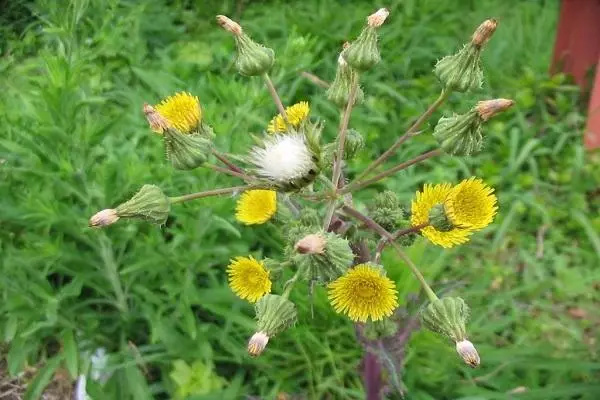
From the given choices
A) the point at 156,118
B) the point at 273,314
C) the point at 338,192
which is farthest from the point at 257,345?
the point at 156,118

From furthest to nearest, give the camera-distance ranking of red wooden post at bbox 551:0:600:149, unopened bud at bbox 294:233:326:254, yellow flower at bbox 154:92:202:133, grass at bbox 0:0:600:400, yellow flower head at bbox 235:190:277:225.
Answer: red wooden post at bbox 551:0:600:149 < grass at bbox 0:0:600:400 < yellow flower head at bbox 235:190:277:225 < yellow flower at bbox 154:92:202:133 < unopened bud at bbox 294:233:326:254

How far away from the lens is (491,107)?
4.04 ft

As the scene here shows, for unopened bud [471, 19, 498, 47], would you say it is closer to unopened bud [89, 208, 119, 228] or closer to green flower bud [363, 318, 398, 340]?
green flower bud [363, 318, 398, 340]

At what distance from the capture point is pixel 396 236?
136cm

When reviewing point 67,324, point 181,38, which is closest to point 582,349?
point 67,324

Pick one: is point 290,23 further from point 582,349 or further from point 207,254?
point 582,349

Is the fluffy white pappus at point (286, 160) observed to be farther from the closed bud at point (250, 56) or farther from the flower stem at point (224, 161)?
the closed bud at point (250, 56)

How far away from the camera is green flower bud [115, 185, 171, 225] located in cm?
129

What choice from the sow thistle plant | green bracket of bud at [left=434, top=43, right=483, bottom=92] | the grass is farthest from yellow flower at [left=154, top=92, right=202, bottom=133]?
the grass

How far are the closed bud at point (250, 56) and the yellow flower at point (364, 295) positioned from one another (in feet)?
1.40

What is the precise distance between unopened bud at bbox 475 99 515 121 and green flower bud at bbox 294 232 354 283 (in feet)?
1.05

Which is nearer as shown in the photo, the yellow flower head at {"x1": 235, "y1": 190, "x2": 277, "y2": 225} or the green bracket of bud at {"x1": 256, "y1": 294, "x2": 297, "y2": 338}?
the green bracket of bud at {"x1": 256, "y1": 294, "x2": 297, "y2": 338}

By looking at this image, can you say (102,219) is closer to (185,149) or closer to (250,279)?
(185,149)

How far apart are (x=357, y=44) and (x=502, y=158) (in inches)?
69.9
